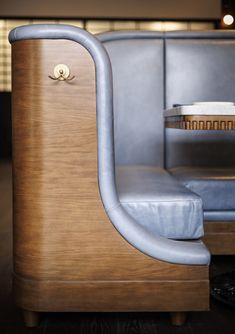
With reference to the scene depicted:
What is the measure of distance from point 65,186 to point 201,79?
1287 millimetres

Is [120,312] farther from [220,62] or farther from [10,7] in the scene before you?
[10,7]

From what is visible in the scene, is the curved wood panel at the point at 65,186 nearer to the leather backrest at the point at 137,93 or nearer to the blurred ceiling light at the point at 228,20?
the leather backrest at the point at 137,93

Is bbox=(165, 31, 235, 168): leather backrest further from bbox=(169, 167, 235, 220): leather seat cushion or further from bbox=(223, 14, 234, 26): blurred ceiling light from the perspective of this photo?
bbox=(223, 14, 234, 26): blurred ceiling light

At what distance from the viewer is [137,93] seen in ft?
7.47

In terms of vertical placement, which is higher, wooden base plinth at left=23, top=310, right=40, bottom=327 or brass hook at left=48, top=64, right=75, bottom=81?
brass hook at left=48, top=64, right=75, bottom=81

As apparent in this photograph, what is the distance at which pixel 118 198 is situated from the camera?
1259 mm

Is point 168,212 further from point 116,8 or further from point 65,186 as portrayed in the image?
point 116,8

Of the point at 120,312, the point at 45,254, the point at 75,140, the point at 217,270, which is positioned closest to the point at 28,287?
the point at 45,254

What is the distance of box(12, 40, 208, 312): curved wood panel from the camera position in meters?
1.22

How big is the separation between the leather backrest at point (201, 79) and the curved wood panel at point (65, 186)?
3.60 ft

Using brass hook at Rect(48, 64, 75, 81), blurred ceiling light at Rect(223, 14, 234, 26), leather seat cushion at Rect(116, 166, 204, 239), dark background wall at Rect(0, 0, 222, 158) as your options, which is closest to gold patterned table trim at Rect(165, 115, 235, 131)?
leather seat cushion at Rect(116, 166, 204, 239)

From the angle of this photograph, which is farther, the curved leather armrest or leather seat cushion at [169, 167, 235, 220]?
leather seat cushion at [169, 167, 235, 220]

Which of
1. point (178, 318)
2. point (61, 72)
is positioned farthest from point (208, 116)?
point (178, 318)

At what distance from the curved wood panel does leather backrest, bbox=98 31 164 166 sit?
3.43 ft
